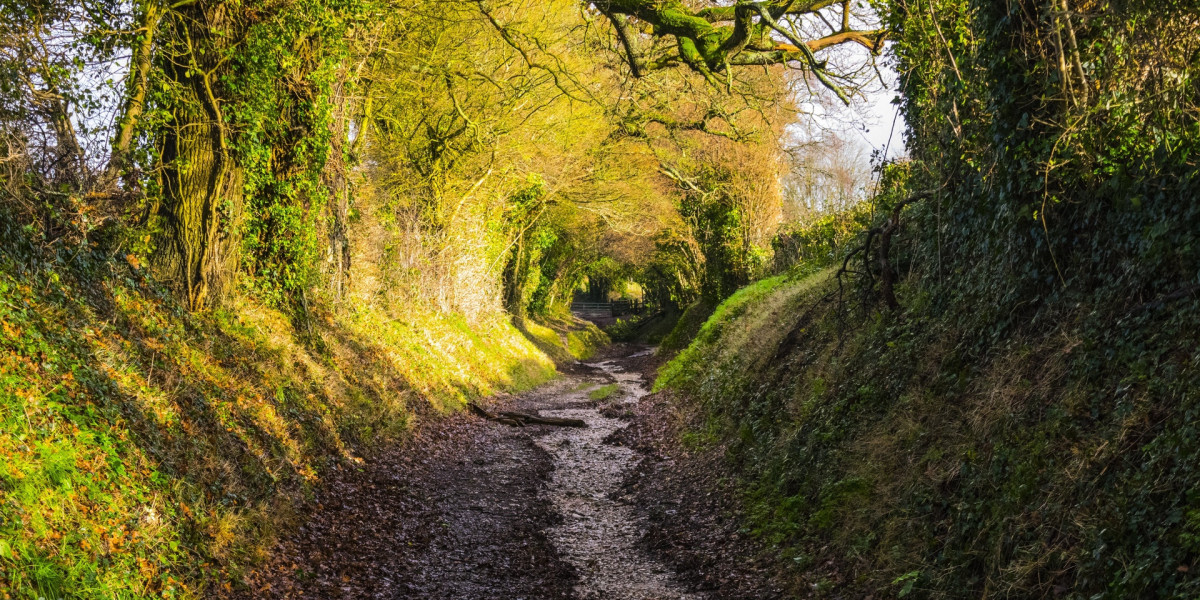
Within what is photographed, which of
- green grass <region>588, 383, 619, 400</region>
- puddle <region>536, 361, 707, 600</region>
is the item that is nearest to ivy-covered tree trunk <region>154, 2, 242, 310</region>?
puddle <region>536, 361, 707, 600</region>

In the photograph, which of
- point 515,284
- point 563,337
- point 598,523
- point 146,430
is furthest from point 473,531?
point 563,337

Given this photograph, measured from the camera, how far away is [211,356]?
8406mm

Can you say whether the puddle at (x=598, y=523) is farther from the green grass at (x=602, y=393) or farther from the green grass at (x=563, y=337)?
the green grass at (x=563, y=337)

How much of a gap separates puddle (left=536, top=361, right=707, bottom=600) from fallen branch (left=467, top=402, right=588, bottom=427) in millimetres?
312

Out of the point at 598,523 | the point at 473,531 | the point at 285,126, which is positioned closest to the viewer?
the point at 473,531

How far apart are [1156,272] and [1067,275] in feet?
2.91

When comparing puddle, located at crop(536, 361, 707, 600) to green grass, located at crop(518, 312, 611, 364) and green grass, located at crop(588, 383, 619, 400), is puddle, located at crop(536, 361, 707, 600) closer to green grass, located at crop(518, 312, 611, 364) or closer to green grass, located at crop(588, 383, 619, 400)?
green grass, located at crop(588, 383, 619, 400)

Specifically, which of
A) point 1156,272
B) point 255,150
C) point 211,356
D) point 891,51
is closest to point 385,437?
point 211,356

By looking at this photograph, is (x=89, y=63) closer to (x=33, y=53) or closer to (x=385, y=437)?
(x=33, y=53)

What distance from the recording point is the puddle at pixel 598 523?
7262 millimetres

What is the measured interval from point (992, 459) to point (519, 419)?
37.2 ft

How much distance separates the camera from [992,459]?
5219 millimetres

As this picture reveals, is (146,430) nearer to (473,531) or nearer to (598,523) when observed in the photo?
Result: (473,531)

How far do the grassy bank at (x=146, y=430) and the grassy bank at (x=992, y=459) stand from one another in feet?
17.1
